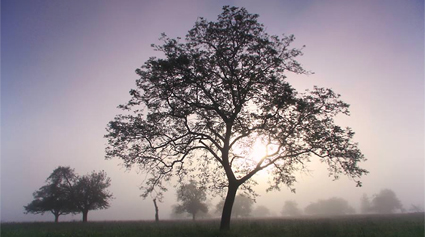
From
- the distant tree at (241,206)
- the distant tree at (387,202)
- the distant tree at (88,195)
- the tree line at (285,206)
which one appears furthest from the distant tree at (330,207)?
the distant tree at (88,195)

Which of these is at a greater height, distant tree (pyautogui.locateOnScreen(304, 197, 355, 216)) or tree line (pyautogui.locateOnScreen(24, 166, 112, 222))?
tree line (pyautogui.locateOnScreen(24, 166, 112, 222))

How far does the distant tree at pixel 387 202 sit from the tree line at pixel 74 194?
155334 mm

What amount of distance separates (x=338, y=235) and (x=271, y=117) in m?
9.31

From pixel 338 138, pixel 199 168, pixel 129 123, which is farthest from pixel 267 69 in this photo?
pixel 129 123

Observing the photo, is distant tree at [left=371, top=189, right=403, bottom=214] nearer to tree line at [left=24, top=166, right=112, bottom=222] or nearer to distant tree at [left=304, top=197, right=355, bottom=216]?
distant tree at [left=304, top=197, right=355, bottom=216]

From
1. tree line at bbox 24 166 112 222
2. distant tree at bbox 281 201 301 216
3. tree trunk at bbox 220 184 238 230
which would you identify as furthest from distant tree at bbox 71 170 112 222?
distant tree at bbox 281 201 301 216

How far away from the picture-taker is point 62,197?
1891 inches

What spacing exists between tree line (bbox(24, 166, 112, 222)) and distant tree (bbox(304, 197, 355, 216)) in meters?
165

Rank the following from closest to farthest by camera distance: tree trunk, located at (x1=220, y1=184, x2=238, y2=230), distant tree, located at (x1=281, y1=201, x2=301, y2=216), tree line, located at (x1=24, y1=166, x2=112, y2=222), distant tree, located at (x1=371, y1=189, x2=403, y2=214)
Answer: tree trunk, located at (x1=220, y1=184, x2=238, y2=230), tree line, located at (x1=24, y1=166, x2=112, y2=222), distant tree, located at (x1=371, y1=189, x2=403, y2=214), distant tree, located at (x1=281, y1=201, x2=301, y2=216)

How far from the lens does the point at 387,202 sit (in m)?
134

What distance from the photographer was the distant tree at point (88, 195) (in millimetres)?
48156

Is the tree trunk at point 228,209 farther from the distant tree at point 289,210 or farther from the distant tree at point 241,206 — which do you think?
the distant tree at point 289,210

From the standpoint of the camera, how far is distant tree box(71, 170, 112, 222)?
158 ft

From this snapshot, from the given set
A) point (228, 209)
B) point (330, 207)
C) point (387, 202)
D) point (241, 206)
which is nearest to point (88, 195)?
point (228, 209)
